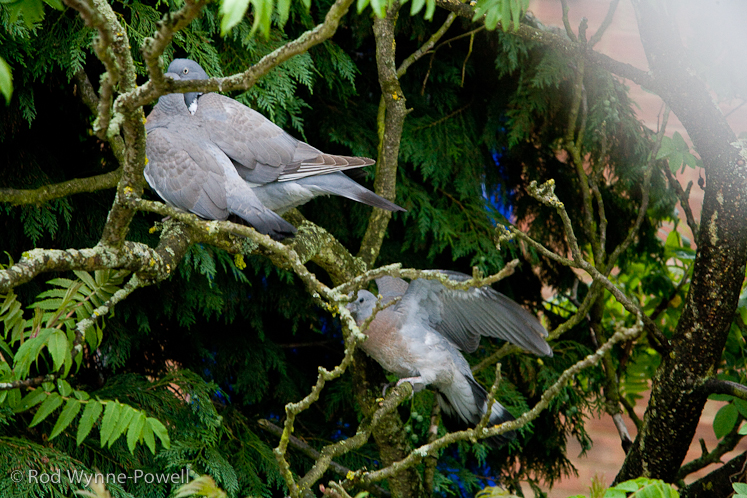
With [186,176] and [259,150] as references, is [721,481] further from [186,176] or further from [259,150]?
[186,176]

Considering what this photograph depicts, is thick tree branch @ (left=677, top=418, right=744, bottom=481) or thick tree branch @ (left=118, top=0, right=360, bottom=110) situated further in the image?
thick tree branch @ (left=677, top=418, right=744, bottom=481)

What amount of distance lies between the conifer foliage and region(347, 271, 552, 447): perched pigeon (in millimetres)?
145

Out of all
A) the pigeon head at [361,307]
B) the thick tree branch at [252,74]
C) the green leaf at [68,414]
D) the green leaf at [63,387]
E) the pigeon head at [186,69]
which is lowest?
the green leaf at [68,414]

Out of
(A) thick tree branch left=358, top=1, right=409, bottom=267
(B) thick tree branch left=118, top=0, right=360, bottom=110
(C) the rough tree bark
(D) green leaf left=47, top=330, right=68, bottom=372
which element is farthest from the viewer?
(A) thick tree branch left=358, top=1, right=409, bottom=267

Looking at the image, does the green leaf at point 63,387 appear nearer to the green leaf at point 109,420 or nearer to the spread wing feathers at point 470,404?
the green leaf at point 109,420

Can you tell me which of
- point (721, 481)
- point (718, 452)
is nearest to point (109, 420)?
point (721, 481)

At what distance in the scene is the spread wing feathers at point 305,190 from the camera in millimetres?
1954

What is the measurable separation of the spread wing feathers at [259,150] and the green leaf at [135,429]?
33.1 inches

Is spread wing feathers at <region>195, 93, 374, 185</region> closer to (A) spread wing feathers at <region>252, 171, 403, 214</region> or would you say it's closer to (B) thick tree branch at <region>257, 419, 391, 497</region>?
(A) spread wing feathers at <region>252, 171, 403, 214</region>

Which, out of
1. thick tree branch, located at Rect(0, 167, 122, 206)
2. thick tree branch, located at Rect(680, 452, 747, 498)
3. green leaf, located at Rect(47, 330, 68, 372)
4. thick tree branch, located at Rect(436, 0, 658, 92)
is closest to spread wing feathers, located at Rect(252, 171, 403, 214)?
thick tree branch, located at Rect(0, 167, 122, 206)

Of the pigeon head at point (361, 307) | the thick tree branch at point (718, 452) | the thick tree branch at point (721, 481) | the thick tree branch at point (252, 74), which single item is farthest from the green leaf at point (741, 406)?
the thick tree branch at point (252, 74)

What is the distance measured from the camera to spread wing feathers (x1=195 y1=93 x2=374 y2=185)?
1.97 metres

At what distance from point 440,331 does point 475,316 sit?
179 millimetres

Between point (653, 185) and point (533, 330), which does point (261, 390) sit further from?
point (653, 185)
